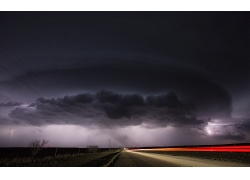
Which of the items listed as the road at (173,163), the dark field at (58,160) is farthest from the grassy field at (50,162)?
the road at (173,163)

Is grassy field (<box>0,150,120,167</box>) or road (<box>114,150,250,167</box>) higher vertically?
grassy field (<box>0,150,120,167</box>)

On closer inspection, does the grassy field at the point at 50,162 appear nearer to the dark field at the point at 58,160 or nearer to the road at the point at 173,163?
the dark field at the point at 58,160

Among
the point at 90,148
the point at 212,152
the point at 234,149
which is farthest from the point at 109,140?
the point at 234,149

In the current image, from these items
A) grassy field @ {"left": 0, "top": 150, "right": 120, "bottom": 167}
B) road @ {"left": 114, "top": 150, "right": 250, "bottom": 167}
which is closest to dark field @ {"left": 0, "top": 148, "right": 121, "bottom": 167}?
grassy field @ {"left": 0, "top": 150, "right": 120, "bottom": 167}

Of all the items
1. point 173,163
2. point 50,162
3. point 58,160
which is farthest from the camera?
point 58,160

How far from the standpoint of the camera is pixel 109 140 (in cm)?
13475

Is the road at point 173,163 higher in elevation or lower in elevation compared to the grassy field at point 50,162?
lower

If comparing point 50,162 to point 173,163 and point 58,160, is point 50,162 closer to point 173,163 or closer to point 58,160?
point 58,160

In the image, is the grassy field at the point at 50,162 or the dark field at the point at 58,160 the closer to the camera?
the grassy field at the point at 50,162

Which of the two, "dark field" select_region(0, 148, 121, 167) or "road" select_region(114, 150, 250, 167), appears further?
"dark field" select_region(0, 148, 121, 167)

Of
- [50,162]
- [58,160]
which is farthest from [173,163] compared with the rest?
[58,160]

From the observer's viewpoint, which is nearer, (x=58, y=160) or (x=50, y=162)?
(x=50, y=162)

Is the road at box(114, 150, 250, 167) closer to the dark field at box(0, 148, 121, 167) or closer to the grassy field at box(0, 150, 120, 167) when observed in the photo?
the dark field at box(0, 148, 121, 167)

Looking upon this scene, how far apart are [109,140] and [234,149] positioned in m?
111
